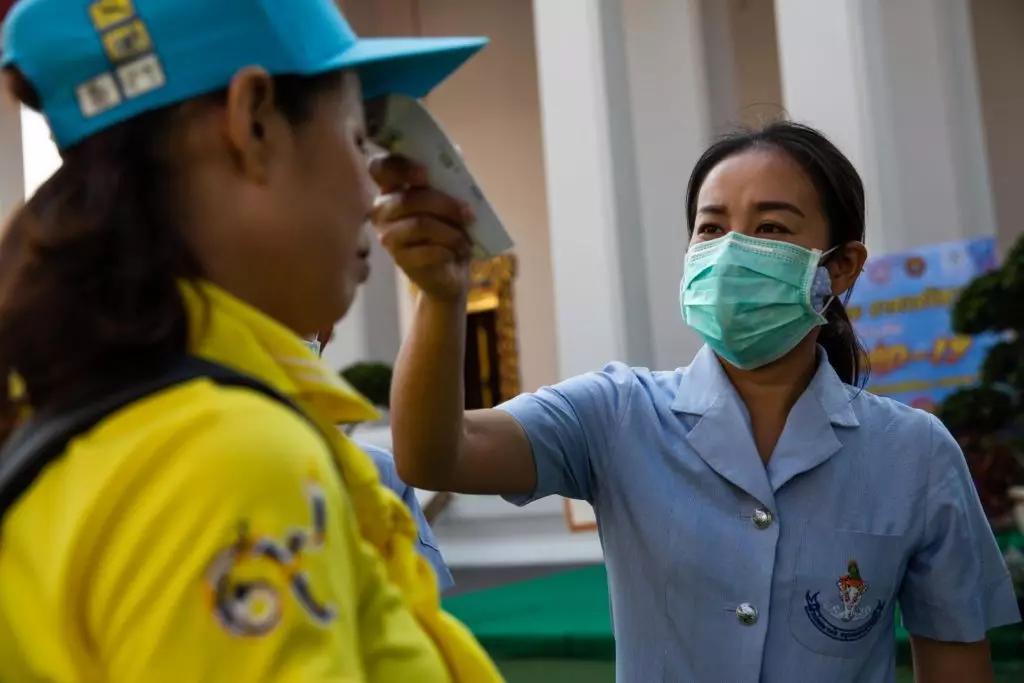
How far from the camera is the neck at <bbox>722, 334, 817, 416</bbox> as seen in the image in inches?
76.5

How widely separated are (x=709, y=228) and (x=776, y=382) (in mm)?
289

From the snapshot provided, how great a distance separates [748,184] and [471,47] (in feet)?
3.35

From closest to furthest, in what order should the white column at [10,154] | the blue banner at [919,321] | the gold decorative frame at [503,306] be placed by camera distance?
1. the blue banner at [919,321]
2. the gold decorative frame at [503,306]
3. the white column at [10,154]

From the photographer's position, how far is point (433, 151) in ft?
3.55

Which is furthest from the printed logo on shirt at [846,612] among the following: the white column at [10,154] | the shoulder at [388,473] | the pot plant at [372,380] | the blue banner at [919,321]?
the white column at [10,154]

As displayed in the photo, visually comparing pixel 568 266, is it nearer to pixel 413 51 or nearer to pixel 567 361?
pixel 567 361

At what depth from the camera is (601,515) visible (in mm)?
1855

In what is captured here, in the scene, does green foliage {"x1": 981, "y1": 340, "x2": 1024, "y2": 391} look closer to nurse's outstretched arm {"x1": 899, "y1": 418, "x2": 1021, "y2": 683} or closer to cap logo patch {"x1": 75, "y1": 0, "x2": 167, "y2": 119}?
nurse's outstretched arm {"x1": 899, "y1": 418, "x2": 1021, "y2": 683}

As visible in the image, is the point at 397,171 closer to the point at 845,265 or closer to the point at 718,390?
the point at 718,390

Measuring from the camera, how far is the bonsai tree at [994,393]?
474 cm

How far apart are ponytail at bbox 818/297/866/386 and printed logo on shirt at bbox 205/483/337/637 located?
5.31 ft

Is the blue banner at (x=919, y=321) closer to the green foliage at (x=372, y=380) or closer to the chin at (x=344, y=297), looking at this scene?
the green foliage at (x=372, y=380)

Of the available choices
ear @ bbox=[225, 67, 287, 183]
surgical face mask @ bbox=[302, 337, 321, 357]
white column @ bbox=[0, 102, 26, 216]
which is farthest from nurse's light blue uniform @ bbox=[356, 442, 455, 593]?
white column @ bbox=[0, 102, 26, 216]

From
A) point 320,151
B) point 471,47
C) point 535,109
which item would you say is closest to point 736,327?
point 471,47
